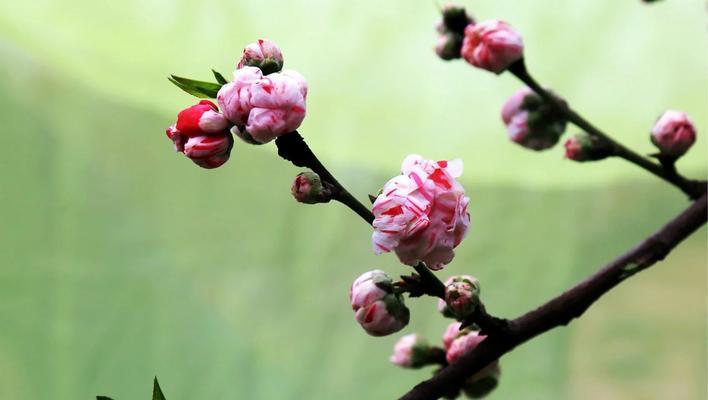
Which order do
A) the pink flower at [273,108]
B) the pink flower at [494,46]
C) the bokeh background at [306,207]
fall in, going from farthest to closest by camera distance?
the bokeh background at [306,207], the pink flower at [494,46], the pink flower at [273,108]

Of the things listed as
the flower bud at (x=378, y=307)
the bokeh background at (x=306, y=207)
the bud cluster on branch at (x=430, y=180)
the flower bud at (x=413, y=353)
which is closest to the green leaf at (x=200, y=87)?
the bud cluster on branch at (x=430, y=180)

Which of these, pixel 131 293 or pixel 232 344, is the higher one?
pixel 131 293

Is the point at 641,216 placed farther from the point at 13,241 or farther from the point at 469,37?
the point at 13,241

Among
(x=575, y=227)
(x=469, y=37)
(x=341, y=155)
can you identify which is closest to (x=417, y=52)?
(x=341, y=155)

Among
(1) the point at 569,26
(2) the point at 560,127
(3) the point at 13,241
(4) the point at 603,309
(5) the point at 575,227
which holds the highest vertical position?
(3) the point at 13,241

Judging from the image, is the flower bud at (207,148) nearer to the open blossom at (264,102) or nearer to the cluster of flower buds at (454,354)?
the open blossom at (264,102)

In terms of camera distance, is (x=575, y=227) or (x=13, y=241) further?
(x=575, y=227)
